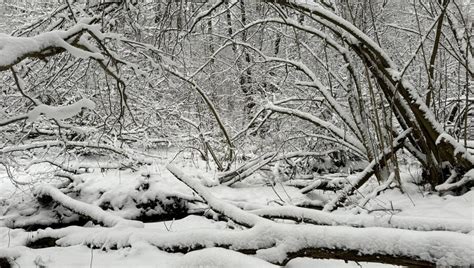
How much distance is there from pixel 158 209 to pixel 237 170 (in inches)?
58.9

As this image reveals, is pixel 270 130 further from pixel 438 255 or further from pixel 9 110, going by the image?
pixel 438 255

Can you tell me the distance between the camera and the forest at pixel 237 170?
10.1 feet

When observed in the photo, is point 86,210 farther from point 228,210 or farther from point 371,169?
point 371,169

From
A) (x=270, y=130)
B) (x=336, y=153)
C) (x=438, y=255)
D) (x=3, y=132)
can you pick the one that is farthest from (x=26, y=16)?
(x=438, y=255)

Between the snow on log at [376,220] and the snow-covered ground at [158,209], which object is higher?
the snow on log at [376,220]

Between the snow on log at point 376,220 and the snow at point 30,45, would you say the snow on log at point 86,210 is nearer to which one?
the snow on log at point 376,220

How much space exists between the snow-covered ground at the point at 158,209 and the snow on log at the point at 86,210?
26cm

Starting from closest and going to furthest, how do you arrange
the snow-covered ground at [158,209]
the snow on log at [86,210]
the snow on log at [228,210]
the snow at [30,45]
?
the snow at [30,45], the snow-covered ground at [158,209], the snow on log at [228,210], the snow on log at [86,210]

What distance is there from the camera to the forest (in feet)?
10.1

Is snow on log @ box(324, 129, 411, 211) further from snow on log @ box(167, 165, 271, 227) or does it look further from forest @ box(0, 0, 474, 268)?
snow on log @ box(167, 165, 271, 227)

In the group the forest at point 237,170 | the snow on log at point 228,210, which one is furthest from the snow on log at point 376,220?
the snow on log at point 228,210

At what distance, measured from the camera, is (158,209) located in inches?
243

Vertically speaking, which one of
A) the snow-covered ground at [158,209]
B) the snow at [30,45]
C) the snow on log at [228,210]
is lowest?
the snow-covered ground at [158,209]

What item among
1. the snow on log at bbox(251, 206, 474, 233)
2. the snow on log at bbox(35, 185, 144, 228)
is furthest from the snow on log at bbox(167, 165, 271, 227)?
the snow on log at bbox(35, 185, 144, 228)
